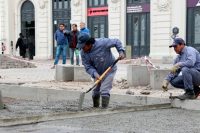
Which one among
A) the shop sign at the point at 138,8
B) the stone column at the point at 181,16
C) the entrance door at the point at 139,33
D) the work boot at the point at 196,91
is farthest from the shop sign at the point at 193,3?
the work boot at the point at 196,91

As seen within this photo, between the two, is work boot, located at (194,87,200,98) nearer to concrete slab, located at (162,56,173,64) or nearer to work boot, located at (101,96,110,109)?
work boot, located at (101,96,110,109)

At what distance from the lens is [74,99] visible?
38.7 feet

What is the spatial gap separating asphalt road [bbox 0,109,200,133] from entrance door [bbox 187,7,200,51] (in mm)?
21516

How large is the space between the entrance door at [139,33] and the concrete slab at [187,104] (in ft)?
75.0

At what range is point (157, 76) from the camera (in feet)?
38.5

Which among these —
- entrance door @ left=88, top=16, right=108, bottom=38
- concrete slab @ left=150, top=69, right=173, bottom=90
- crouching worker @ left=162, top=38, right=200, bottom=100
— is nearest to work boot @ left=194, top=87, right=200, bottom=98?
crouching worker @ left=162, top=38, right=200, bottom=100

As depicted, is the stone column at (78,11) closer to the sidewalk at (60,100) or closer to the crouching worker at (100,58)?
the sidewalk at (60,100)

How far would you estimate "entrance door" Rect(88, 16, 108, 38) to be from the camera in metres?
35.2

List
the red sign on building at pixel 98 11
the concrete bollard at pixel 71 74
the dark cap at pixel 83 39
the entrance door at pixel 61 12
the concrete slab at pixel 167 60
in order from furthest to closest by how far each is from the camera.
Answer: the entrance door at pixel 61 12
the red sign on building at pixel 98 11
the concrete slab at pixel 167 60
the concrete bollard at pixel 71 74
the dark cap at pixel 83 39

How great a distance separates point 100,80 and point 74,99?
2.67 metres

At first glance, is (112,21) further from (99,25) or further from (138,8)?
(138,8)

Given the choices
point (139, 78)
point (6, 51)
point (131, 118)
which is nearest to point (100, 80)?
point (131, 118)

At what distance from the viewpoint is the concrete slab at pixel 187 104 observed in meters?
9.38

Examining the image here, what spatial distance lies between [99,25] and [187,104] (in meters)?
26.4
